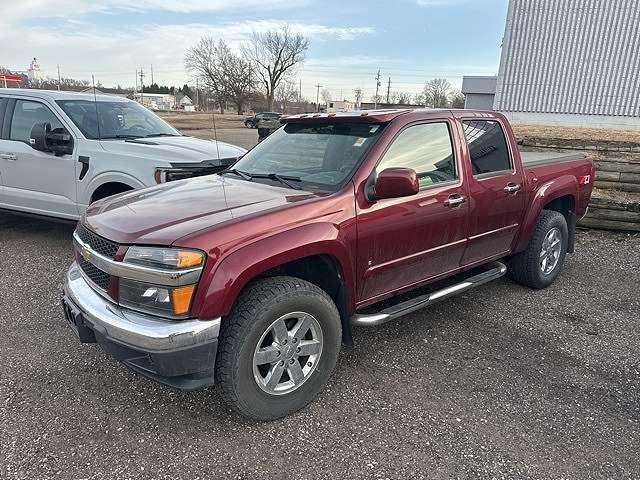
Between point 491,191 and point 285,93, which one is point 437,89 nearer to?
point 285,93

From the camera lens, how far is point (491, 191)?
13.2ft

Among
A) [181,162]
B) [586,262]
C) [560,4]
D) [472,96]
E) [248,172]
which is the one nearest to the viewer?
[248,172]

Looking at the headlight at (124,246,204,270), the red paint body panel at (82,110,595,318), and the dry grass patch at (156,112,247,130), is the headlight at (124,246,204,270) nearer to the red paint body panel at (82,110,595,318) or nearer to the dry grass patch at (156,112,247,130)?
the red paint body panel at (82,110,595,318)

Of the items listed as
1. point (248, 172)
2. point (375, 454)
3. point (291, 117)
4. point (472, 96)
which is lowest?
point (375, 454)

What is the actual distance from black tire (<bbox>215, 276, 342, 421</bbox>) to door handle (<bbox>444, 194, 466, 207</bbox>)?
1.30 meters

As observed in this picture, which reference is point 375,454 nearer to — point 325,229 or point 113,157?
point 325,229

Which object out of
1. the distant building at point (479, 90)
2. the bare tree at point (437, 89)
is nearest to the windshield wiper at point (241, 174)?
the distant building at point (479, 90)

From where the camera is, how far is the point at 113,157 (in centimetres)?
534

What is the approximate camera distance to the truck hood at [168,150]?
524 cm

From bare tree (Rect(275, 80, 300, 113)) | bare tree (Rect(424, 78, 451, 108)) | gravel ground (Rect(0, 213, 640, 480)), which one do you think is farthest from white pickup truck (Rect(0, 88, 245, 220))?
bare tree (Rect(424, 78, 451, 108))

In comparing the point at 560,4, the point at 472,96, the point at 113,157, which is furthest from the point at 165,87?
the point at 113,157

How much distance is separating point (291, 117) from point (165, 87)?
311ft

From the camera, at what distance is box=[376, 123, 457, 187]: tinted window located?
11.1 ft

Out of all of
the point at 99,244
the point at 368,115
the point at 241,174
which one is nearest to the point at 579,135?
the point at 368,115
